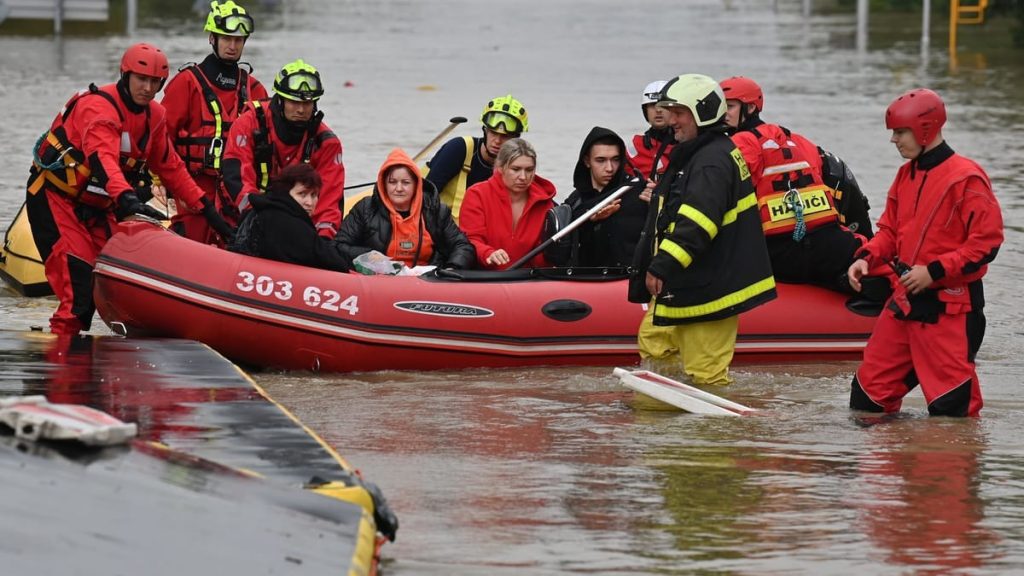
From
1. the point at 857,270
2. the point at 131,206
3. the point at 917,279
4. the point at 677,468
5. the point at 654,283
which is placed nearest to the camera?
the point at 677,468

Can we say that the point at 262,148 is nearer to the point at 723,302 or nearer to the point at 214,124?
the point at 214,124

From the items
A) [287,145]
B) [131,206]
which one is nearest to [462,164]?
[287,145]

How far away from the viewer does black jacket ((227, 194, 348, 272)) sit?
8016 millimetres

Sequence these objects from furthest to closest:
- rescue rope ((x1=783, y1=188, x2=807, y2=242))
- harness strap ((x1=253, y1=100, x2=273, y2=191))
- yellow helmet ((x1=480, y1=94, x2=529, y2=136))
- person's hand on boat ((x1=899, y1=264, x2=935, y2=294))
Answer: yellow helmet ((x1=480, y1=94, x2=529, y2=136)) → harness strap ((x1=253, y1=100, x2=273, y2=191)) → rescue rope ((x1=783, y1=188, x2=807, y2=242)) → person's hand on boat ((x1=899, y1=264, x2=935, y2=294))

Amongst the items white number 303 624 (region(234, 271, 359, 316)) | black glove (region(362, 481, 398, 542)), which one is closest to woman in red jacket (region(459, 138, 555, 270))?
white number 303 624 (region(234, 271, 359, 316))

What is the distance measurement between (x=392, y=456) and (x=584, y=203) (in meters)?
2.82

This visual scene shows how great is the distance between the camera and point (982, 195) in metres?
6.38

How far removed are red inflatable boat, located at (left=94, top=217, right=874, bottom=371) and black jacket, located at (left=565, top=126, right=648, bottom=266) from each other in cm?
31

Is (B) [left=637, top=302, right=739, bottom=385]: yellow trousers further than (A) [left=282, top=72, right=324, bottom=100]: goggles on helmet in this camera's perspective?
No

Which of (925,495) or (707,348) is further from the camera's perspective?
(707,348)

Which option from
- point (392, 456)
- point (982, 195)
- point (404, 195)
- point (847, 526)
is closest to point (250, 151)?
point (404, 195)

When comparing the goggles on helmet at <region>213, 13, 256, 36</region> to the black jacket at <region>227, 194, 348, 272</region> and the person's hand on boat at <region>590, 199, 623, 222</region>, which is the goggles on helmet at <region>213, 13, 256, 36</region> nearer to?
the black jacket at <region>227, 194, 348, 272</region>

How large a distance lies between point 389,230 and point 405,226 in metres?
0.08

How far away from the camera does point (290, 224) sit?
317 inches
